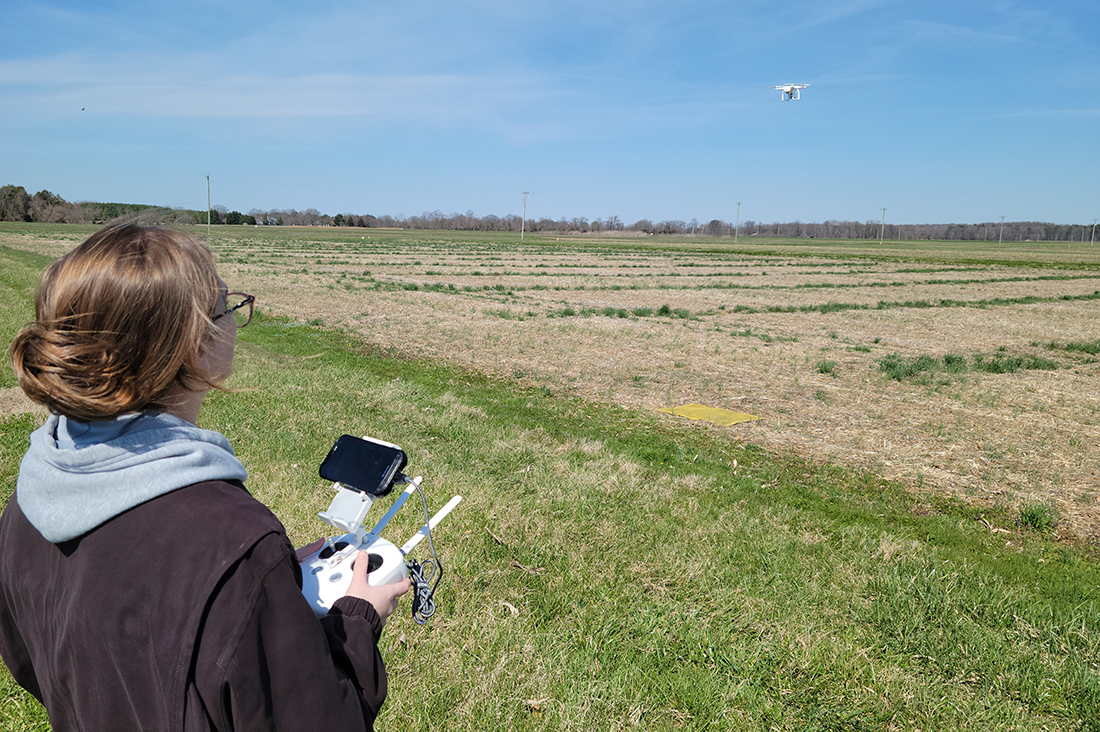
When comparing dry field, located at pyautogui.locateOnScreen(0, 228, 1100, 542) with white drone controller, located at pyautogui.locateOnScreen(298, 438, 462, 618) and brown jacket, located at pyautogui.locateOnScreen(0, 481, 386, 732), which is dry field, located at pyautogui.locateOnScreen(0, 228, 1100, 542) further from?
brown jacket, located at pyautogui.locateOnScreen(0, 481, 386, 732)

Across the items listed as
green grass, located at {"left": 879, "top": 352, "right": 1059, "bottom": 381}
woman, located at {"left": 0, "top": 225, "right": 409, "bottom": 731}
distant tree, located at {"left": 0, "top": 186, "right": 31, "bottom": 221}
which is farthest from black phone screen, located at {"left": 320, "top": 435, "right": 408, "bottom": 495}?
distant tree, located at {"left": 0, "top": 186, "right": 31, "bottom": 221}

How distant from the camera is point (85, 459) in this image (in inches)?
46.7

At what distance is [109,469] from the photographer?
1.18 metres

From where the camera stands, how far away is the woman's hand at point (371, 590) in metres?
1.43

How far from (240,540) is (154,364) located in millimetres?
355

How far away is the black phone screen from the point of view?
1.61m

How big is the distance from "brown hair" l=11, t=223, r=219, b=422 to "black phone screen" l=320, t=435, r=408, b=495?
464mm

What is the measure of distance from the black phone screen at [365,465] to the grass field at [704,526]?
1842 millimetres

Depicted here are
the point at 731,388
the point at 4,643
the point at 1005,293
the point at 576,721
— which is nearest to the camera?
the point at 4,643

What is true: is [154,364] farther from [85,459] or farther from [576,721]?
[576,721]

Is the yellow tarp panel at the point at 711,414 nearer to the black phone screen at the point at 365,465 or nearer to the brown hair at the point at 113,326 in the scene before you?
the black phone screen at the point at 365,465

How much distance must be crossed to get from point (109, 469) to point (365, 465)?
1.89 ft

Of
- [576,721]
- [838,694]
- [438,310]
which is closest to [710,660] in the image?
[838,694]

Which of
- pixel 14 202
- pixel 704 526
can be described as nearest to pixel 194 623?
pixel 704 526
